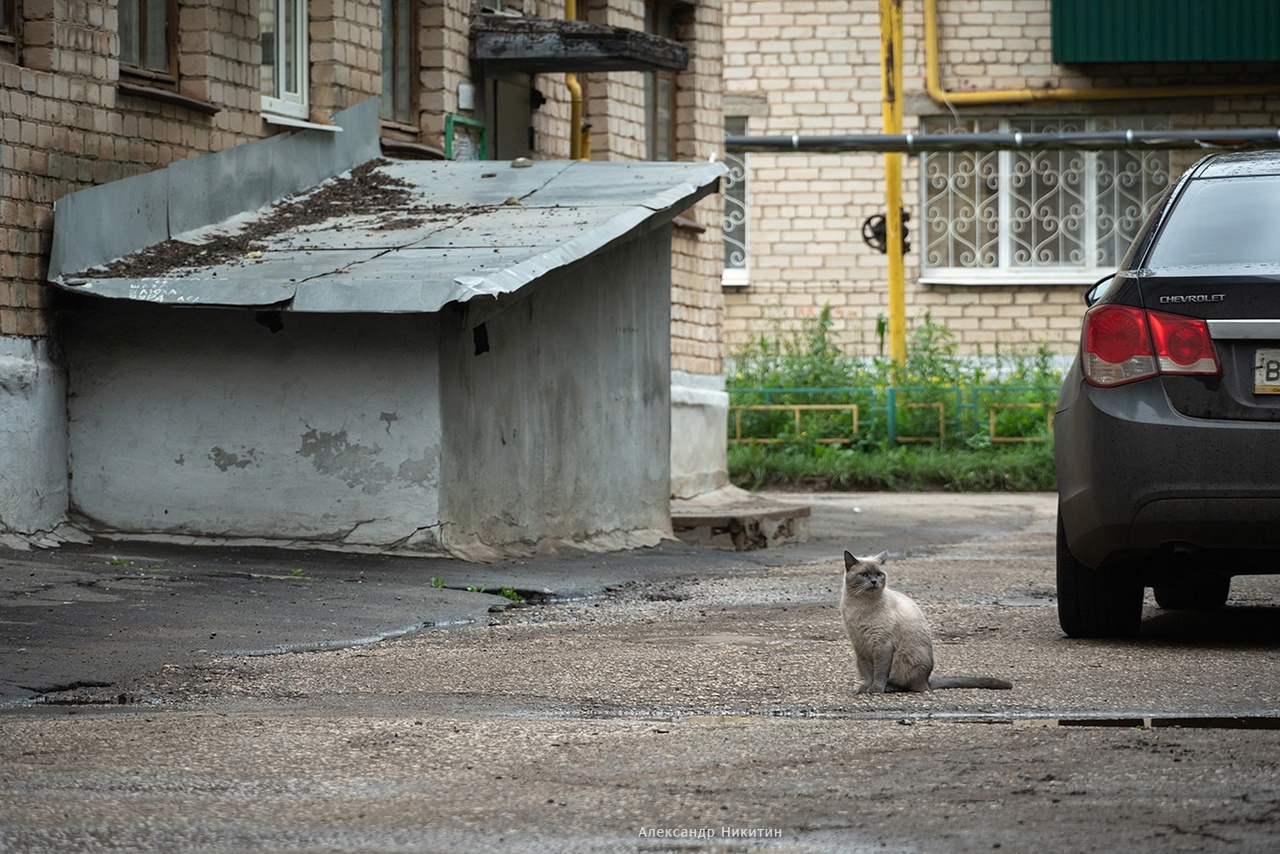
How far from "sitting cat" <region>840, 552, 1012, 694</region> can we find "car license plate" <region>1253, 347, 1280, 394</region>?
4.34 ft

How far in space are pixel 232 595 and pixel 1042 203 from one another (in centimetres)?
1759

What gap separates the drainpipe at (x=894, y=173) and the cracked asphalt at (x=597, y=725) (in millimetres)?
13417

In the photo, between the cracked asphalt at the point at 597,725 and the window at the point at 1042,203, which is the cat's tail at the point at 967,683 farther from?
the window at the point at 1042,203

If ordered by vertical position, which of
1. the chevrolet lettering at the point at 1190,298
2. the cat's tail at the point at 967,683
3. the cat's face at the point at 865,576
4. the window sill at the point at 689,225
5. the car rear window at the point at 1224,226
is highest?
the window sill at the point at 689,225

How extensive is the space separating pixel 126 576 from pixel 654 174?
4.47 metres

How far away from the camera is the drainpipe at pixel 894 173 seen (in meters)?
22.2

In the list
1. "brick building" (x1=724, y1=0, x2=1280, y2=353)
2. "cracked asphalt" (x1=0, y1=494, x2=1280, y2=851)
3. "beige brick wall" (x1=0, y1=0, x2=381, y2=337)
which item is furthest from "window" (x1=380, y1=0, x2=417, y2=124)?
"brick building" (x1=724, y1=0, x2=1280, y2=353)

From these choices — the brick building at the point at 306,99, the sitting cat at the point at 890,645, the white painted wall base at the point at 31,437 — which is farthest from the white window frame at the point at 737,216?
the sitting cat at the point at 890,645

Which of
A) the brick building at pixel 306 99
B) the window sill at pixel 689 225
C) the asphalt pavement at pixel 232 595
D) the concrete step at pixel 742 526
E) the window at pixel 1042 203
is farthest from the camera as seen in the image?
the window at pixel 1042 203

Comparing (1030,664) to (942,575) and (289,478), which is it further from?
(289,478)

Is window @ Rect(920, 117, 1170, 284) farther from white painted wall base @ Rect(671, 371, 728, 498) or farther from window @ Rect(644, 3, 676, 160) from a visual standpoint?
white painted wall base @ Rect(671, 371, 728, 498)

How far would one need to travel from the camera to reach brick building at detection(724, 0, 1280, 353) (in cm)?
2361

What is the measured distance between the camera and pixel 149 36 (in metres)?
10.9

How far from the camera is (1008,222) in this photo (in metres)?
23.9
